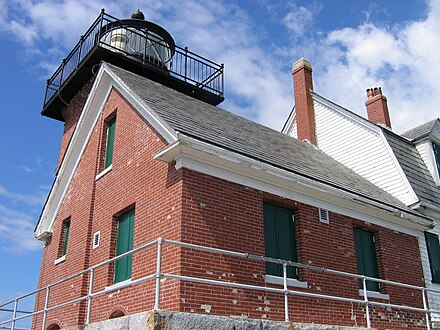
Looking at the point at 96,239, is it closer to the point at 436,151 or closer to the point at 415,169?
the point at 415,169

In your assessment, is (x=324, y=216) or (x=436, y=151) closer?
(x=324, y=216)

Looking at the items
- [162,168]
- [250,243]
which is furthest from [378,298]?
[162,168]

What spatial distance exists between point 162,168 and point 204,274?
92.9 inches

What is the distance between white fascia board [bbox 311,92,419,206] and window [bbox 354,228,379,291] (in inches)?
90.8

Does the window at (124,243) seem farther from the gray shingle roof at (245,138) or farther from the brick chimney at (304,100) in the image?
the brick chimney at (304,100)

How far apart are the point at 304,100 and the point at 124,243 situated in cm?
1031

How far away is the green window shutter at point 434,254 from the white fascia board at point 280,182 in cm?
55

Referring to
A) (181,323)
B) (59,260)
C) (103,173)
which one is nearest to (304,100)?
(103,173)

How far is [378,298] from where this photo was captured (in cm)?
1192

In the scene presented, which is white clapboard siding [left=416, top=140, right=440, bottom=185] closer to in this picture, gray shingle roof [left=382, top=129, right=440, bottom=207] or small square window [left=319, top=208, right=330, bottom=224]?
gray shingle roof [left=382, top=129, right=440, bottom=207]

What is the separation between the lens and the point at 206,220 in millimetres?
9266

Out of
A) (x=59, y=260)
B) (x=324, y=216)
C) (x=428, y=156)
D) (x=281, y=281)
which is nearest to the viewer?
(x=281, y=281)

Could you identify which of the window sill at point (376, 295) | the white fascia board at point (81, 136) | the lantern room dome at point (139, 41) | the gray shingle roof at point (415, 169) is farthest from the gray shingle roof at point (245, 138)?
the lantern room dome at point (139, 41)

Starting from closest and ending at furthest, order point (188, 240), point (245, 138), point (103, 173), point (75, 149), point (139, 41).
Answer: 1. point (188, 240)
2. point (103, 173)
3. point (245, 138)
4. point (75, 149)
5. point (139, 41)
